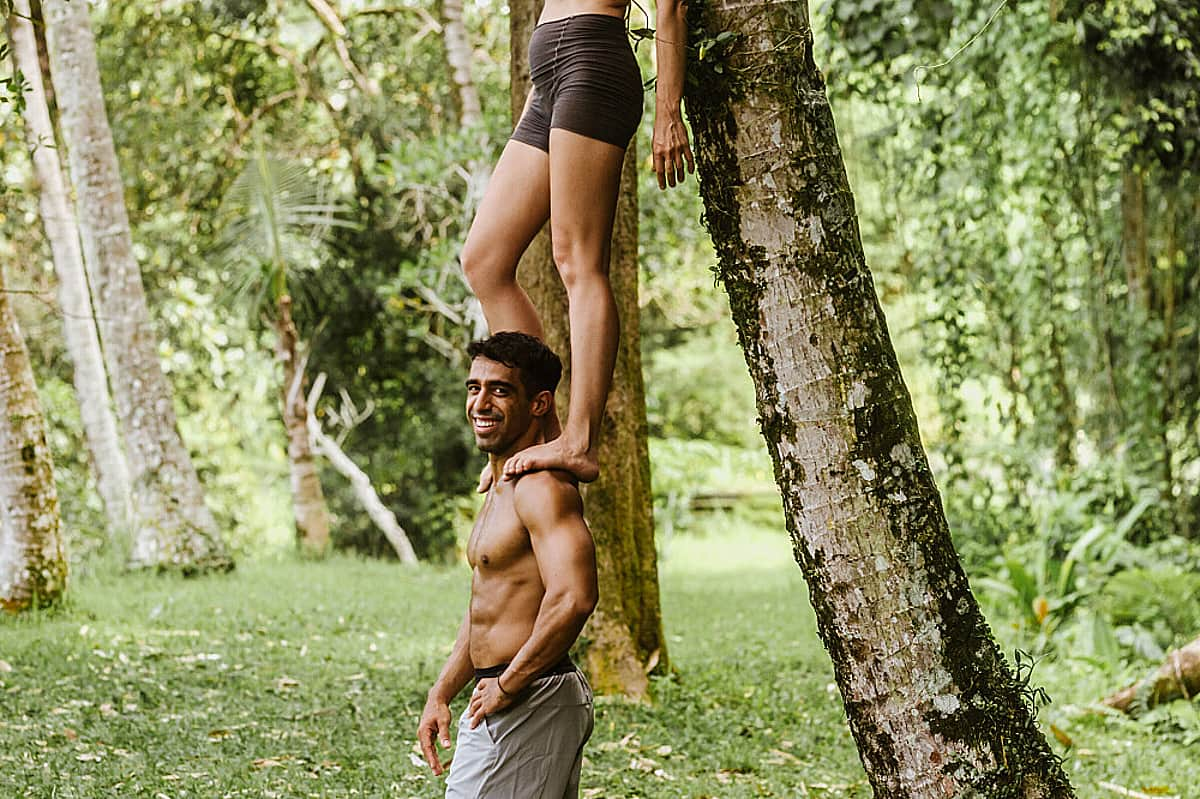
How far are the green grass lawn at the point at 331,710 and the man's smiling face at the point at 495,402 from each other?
180cm

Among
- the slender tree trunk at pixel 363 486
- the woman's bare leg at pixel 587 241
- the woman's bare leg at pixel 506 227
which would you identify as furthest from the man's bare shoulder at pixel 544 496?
the slender tree trunk at pixel 363 486

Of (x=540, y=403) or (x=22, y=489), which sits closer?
(x=540, y=403)

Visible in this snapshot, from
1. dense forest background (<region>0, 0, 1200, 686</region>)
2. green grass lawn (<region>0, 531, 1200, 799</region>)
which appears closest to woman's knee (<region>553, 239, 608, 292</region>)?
dense forest background (<region>0, 0, 1200, 686</region>)

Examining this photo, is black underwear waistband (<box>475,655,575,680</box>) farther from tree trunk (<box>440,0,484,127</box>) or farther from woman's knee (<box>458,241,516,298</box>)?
tree trunk (<box>440,0,484,127</box>)

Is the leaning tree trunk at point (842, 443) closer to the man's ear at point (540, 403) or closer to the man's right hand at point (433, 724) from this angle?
the man's ear at point (540, 403)

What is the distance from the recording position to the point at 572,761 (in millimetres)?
2219

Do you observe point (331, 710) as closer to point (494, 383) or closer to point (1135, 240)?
point (494, 383)

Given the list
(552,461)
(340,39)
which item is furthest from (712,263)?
(340,39)

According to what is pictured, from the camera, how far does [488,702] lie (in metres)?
2.14

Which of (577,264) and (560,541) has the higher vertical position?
(577,264)

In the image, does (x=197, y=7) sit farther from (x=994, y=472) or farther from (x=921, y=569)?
(x=921, y=569)

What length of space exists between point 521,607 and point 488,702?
0.17m

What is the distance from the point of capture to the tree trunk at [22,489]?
5941mm

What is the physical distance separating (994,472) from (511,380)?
310 inches
